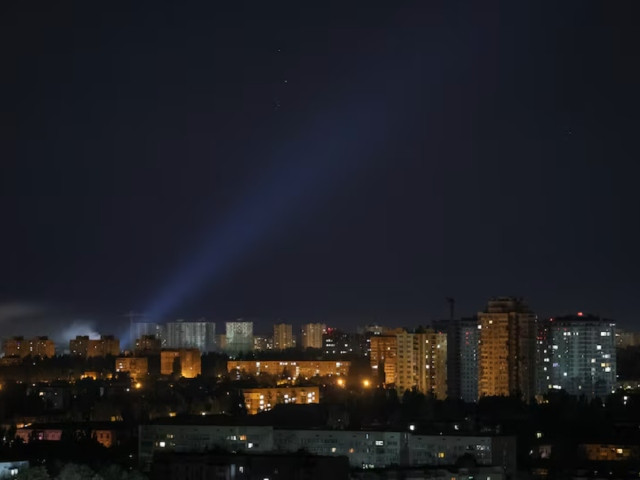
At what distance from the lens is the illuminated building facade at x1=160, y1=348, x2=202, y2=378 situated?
37125 millimetres

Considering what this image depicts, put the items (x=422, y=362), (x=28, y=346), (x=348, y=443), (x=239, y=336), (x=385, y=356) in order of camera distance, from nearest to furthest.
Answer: (x=348, y=443) < (x=422, y=362) < (x=385, y=356) < (x=28, y=346) < (x=239, y=336)

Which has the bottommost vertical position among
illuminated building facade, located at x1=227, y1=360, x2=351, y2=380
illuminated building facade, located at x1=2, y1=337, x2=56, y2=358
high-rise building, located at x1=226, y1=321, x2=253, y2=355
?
illuminated building facade, located at x1=227, y1=360, x2=351, y2=380

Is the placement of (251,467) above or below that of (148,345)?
below

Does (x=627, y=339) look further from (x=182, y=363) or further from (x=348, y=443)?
(x=348, y=443)

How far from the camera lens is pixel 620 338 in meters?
49.6

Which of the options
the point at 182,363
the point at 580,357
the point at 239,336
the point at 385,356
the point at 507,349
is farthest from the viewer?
the point at 239,336

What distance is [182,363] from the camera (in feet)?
123

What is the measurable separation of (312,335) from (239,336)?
2984mm

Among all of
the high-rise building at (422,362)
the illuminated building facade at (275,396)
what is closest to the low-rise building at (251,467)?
the illuminated building facade at (275,396)

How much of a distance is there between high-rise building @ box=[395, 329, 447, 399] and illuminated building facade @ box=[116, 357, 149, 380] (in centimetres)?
640

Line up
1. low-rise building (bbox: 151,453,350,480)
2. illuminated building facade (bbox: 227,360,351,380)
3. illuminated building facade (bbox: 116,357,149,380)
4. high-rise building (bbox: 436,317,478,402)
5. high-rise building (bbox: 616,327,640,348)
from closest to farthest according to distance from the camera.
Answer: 1. low-rise building (bbox: 151,453,350,480)
2. illuminated building facade (bbox: 227,360,351,380)
3. high-rise building (bbox: 436,317,478,402)
4. illuminated building facade (bbox: 116,357,149,380)
5. high-rise building (bbox: 616,327,640,348)

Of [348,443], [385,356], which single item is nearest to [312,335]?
[385,356]

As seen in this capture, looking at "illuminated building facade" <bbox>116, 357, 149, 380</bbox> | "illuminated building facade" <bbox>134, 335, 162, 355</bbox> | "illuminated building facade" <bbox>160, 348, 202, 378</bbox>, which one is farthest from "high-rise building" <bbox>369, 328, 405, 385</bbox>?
"illuminated building facade" <bbox>134, 335, 162, 355</bbox>

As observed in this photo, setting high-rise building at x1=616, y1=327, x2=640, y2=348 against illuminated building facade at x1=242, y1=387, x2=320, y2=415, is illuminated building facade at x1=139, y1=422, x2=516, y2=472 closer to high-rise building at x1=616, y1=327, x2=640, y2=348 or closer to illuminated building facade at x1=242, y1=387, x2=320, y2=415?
illuminated building facade at x1=242, y1=387, x2=320, y2=415
